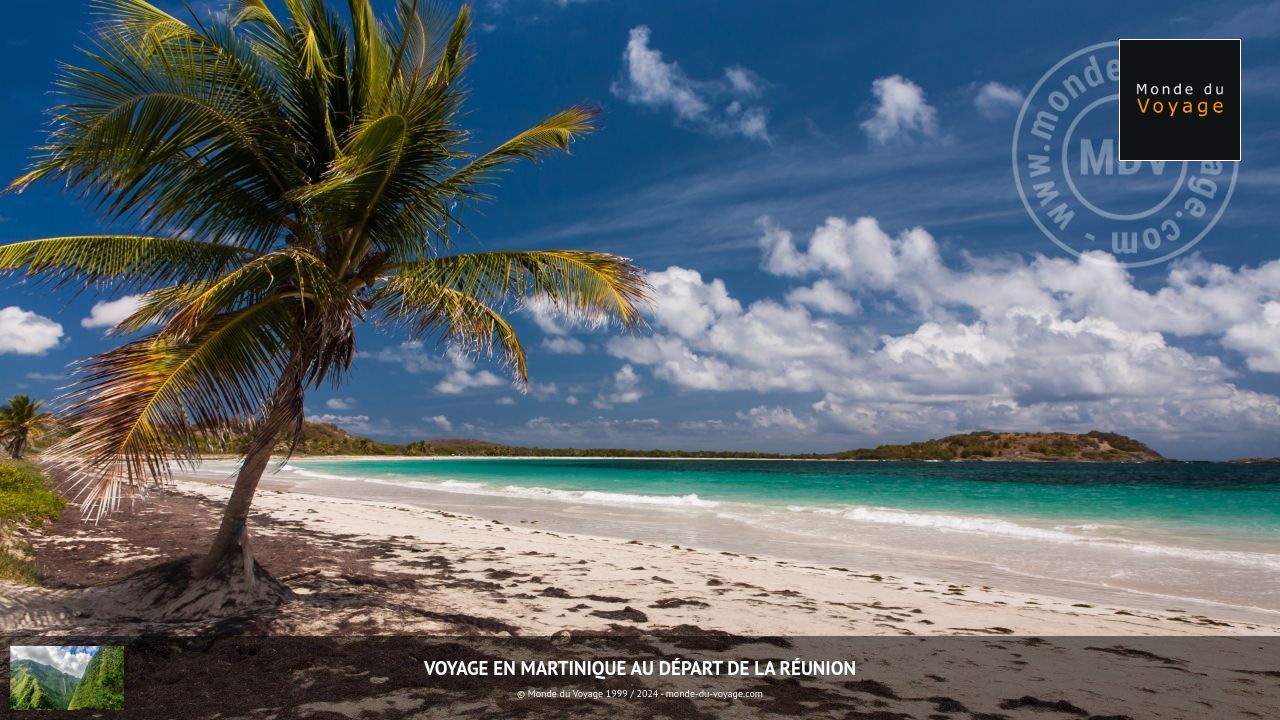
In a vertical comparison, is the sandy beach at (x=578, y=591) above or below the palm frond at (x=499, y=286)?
below

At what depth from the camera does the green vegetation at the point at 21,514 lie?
711 cm

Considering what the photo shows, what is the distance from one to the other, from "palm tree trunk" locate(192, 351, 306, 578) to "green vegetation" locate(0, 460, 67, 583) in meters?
2.24

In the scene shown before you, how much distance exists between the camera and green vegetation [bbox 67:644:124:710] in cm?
414

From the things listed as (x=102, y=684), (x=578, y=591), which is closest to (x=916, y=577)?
(x=578, y=591)

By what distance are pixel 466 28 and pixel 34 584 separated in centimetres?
730

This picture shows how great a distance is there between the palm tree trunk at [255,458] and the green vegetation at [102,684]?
1548mm

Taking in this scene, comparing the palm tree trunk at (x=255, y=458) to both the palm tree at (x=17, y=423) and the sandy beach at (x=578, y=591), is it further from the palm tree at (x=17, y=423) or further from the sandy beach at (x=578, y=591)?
the palm tree at (x=17, y=423)

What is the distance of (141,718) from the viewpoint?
4.01m

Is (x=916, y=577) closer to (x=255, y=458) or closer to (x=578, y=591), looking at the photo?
(x=578, y=591)

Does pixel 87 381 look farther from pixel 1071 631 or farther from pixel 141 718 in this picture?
pixel 1071 631

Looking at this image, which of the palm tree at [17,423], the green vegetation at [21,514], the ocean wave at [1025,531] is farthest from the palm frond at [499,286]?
the palm tree at [17,423]

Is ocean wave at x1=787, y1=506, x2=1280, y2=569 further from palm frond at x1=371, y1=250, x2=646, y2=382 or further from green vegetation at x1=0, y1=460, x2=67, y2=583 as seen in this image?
green vegetation at x1=0, y1=460, x2=67, y2=583

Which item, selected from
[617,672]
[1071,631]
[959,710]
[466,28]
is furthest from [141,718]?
[1071,631]

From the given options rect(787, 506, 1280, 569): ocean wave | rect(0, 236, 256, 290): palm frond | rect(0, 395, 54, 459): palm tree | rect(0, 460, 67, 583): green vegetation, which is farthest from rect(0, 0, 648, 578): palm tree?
rect(0, 395, 54, 459): palm tree
